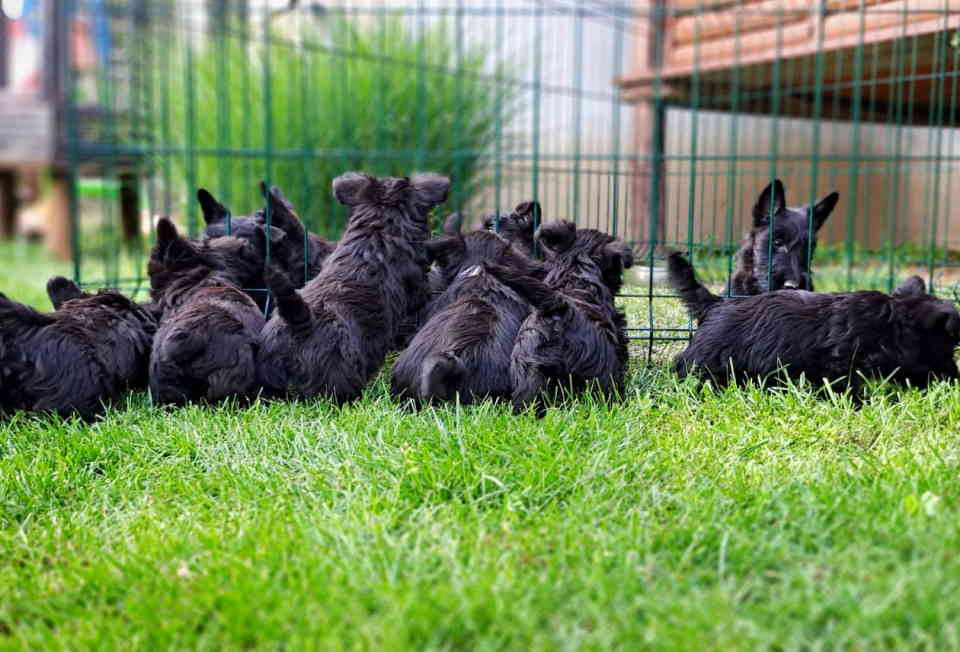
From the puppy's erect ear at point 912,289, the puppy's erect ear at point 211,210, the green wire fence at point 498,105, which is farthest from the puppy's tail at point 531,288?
the green wire fence at point 498,105

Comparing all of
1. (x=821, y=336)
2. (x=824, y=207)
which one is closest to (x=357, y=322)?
(x=821, y=336)

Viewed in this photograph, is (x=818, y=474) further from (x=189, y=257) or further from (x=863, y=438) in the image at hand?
(x=189, y=257)

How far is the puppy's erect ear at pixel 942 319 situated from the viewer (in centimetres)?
354

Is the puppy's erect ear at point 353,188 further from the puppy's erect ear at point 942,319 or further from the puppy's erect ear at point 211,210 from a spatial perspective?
the puppy's erect ear at point 942,319

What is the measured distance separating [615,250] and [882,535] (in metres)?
2.01

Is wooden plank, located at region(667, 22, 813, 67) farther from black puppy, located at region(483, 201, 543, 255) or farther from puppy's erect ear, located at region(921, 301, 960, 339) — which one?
puppy's erect ear, located at region(921, 301, 960, 339)

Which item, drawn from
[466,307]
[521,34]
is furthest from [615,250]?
[521,34]

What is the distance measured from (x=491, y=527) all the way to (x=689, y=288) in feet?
6.23

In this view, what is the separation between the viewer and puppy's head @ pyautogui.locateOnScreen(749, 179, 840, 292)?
186 inches

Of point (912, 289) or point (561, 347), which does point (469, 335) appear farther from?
point (912, 289)

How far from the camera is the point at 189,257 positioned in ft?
13.4

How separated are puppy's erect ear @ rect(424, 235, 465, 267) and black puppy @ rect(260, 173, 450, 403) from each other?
0.16 ft

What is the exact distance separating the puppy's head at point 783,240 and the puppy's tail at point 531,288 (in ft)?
5.60

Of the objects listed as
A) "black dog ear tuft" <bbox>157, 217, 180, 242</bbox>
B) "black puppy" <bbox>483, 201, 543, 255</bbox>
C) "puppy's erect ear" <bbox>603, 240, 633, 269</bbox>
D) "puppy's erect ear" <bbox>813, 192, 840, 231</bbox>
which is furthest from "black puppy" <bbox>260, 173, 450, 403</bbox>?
"puppy's erect ear" <bbox>813, 192, 840, 231</bbox>
